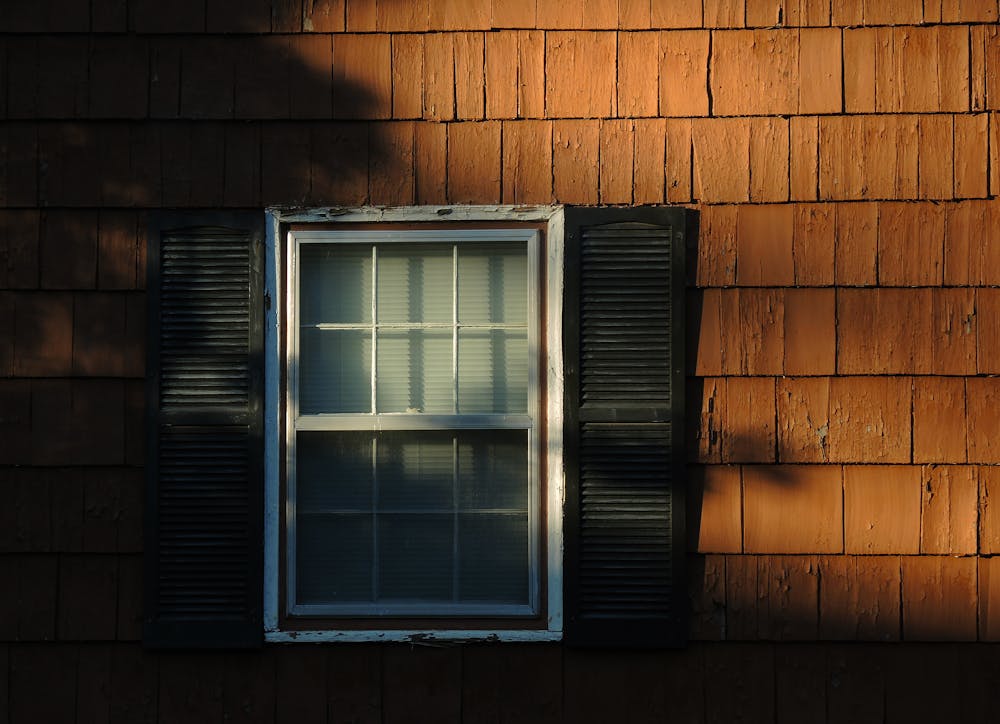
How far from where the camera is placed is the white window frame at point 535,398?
2818mm

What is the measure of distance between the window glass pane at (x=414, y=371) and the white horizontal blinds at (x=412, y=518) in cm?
10

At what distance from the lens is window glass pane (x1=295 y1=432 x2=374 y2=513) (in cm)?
290

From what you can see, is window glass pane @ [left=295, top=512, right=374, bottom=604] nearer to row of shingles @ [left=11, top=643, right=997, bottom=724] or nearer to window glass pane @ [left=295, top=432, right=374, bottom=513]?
window glass pane @ [left=295, top=432, right=374, bottom=513]

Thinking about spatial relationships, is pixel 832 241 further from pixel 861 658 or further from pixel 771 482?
pixel 861 658

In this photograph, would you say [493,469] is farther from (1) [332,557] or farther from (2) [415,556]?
(1) [332,557]

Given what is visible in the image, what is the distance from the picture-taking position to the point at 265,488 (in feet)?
9.34

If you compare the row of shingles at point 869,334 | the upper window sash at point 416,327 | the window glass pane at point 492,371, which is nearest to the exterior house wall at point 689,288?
the row of shingles at point 869,334

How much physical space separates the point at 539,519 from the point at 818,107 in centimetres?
157

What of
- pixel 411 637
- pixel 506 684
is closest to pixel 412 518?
pixel 411 637

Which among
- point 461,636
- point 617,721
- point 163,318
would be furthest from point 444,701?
point 163,318

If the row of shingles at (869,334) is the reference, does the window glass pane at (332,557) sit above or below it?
below

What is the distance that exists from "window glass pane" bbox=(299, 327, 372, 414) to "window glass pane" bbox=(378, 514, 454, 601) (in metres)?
0.40

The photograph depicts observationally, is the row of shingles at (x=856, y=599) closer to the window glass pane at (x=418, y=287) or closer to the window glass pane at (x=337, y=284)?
the window glass pane at (x=418, y=287)

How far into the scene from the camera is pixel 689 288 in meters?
2.84
